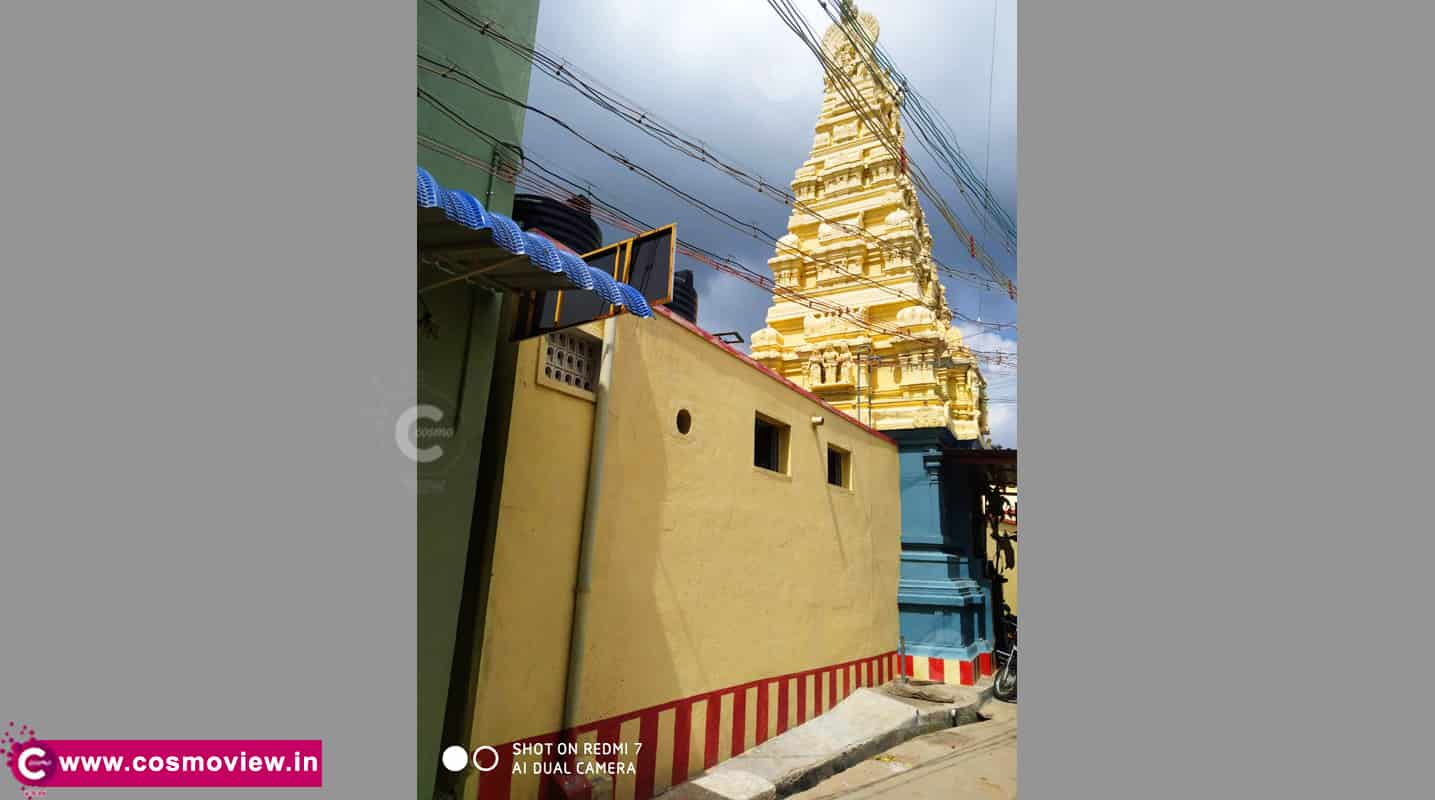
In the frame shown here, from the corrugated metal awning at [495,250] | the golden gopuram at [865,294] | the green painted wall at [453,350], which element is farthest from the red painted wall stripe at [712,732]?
the golden gopuram at [865,294]

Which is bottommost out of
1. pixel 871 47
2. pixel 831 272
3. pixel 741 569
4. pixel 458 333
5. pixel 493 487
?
pixel 741 569

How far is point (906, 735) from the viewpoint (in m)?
7.73

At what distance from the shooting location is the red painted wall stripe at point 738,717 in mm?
6348

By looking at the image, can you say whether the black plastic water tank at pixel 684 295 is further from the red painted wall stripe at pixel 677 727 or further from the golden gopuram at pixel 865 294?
the red painted wall stripe at pixel 677 727

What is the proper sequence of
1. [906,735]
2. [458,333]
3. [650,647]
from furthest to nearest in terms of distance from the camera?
[906,735] < [650,647] < [458,333]

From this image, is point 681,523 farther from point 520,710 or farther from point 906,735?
point 906,735

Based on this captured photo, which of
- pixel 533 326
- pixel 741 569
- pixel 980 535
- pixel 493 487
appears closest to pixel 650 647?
pixel 741 569

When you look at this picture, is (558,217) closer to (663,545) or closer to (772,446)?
(663,545)

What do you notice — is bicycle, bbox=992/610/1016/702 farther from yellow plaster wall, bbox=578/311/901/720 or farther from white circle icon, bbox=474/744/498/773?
white circle icon, bbox=474/744/498/773

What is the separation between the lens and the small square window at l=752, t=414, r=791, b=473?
7.86 metres

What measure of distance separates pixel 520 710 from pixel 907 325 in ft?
33.8

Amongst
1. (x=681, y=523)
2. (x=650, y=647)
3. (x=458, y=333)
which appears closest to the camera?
(x=458, y=333)

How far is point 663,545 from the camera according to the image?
5738mm

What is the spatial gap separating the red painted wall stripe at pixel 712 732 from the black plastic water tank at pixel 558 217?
13.0 ft
